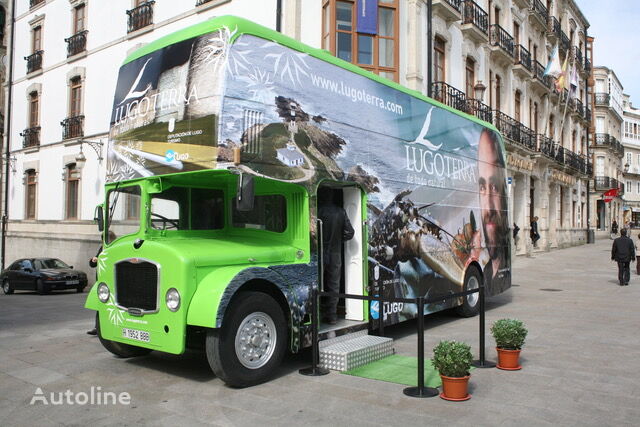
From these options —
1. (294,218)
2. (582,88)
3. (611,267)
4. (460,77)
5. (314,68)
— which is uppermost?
(582,88)

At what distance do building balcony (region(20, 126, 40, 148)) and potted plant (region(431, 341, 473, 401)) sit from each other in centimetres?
2496

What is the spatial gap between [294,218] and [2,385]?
3.80 m

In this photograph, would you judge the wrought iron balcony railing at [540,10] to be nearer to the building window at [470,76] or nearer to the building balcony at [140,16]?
the building window at [470,76]

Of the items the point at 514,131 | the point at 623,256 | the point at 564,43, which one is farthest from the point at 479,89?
the point at 564,43

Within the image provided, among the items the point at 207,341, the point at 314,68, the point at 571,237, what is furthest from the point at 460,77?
the point at 571,237

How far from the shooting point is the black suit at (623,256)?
656 inches

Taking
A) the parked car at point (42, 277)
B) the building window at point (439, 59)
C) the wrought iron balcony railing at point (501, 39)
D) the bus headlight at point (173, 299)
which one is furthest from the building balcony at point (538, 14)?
the bus headlight at point (173, 299)

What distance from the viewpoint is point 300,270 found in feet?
Answer: 22.0

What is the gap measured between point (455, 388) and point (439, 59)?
1674 centimetres

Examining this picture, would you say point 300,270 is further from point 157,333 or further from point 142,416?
point 142,416

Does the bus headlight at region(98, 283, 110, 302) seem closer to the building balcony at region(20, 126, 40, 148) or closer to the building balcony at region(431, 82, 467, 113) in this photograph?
the building balcony at region(431, 82, 467, 113)

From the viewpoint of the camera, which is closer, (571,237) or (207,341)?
(207,341)

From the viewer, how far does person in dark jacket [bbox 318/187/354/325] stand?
24.8 ft

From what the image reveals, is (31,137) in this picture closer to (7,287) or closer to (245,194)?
(7,287)
